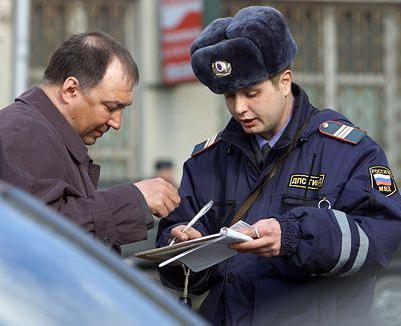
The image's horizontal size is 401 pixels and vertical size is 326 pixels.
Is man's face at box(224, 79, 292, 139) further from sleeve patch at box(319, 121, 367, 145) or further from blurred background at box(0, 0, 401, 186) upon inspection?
blurred background at box(0, 0, 401, 186)

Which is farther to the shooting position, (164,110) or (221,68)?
(164,110)

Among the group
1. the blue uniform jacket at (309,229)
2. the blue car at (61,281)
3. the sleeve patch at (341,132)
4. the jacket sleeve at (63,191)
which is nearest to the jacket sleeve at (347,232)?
the blue uniform jacket at (309,229)

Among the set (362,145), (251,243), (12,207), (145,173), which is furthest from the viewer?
(145,173)

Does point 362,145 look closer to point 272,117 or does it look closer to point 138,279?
point 272,117

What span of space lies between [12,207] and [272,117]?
1690mm

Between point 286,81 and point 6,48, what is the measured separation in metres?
9.12

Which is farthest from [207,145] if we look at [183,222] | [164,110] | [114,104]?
[164,110]

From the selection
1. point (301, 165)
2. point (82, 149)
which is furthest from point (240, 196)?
point (82, 149)

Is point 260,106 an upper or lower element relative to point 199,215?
upper

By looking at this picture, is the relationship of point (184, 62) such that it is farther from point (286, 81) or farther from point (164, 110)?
point (286, 81)

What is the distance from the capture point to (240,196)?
424 cm

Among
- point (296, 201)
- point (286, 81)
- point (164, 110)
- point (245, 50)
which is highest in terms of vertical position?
point (245, 50)

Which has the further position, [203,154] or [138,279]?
[203,154]

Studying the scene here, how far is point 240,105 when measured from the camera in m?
4.21
